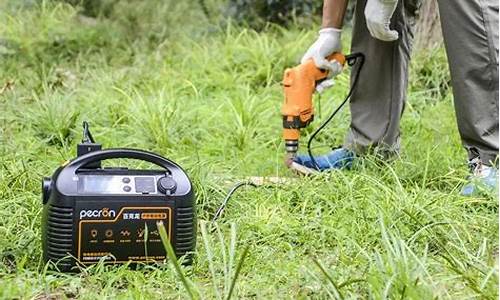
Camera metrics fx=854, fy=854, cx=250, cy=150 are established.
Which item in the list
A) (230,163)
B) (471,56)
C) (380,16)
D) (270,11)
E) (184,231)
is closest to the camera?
(184,231)

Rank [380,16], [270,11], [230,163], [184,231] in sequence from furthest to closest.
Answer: [270,11] → [230,163] → [380,16] → [184,231]

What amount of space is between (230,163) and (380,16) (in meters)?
0.87

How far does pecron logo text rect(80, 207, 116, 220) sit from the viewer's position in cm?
Answer: 213

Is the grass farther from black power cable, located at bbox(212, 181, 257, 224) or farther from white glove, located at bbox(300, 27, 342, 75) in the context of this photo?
white glove, located at bbox(300, 27, 342, 75)

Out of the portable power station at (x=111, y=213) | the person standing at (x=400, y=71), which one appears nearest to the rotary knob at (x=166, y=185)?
the portable power station at (x=111, y=213)

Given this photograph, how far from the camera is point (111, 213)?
7.04 ft

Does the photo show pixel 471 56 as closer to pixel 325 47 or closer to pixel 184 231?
pixel 325 47

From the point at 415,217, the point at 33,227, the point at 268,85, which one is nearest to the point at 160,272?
the point at 33,227

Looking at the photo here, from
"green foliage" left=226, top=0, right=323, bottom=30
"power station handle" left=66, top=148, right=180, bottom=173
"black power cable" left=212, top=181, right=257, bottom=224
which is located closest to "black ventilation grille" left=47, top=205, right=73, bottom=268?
"power station handle" left=66, top=148, right=180, bottom=173

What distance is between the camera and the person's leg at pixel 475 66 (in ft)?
9.41

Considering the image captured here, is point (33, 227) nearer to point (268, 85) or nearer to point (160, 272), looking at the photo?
point (160, 272)

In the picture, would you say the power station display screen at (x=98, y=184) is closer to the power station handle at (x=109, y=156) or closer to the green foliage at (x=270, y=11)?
the power station handle at (x=109, y=156)

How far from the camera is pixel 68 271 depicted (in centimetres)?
217

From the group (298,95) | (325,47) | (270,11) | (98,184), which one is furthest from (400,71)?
(270,11)
